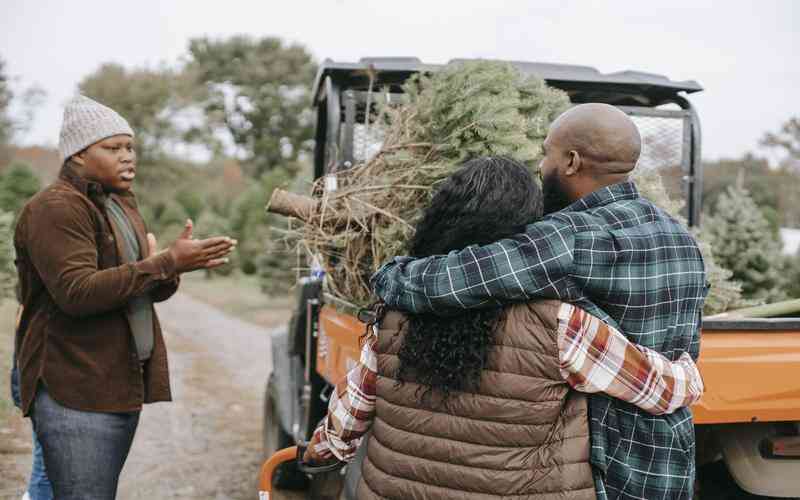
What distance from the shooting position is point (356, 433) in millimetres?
2172

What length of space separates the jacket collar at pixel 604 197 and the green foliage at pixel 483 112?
85 cm

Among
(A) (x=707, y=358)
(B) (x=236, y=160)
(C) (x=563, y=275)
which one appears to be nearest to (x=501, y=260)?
(C) (x=563, y=275)

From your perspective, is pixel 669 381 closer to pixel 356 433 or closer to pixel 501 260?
pixel 501 260

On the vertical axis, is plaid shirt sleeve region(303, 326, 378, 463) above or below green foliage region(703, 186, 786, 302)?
above

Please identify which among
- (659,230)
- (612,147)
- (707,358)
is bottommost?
(707,358)

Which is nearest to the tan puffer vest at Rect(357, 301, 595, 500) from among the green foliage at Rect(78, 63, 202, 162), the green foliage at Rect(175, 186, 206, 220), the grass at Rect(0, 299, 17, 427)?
the grass at Rect(0, 299, 17, 427)

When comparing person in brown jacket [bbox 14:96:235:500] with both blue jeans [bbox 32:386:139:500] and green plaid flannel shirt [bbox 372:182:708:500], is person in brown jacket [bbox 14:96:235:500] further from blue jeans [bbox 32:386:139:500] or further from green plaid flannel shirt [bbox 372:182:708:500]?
green plaid flannel shirt [bbox 372:182:708:500]

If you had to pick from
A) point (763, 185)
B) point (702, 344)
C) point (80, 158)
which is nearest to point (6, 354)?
point (80, 158)

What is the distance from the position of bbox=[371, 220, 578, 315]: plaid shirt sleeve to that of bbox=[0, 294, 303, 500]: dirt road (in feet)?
12.4

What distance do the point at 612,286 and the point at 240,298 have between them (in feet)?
62.7

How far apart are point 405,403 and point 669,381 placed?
638mm

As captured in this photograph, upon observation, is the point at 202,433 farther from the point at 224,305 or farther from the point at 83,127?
the point at 224,305

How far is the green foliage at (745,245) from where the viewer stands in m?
8.88

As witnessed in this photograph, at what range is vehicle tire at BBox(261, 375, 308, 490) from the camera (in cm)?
505
